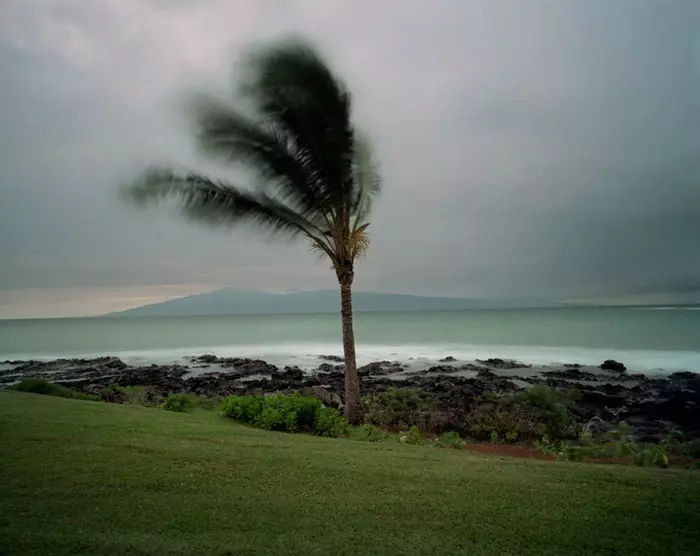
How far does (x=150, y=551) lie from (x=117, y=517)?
620 mm

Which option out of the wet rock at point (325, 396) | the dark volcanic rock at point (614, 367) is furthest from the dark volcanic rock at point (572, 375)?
the wet rock at point (325, 396)

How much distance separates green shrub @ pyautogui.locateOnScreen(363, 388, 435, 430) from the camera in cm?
1077

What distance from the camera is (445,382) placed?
19.2 metres

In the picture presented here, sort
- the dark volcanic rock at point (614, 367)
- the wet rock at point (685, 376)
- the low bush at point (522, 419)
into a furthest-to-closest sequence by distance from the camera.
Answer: the dark volcanic rock at point (614, 367), the wet rock at point (685, 376), the low bush at point (522, 419)

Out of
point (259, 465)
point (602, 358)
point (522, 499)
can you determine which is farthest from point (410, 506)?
point (602, 358)

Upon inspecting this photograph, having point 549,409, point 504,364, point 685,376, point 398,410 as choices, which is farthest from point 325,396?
point 685,376

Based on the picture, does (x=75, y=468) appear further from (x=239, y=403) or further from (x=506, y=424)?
(x=506, y=424)

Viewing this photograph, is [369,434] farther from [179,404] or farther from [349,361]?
[179,404]

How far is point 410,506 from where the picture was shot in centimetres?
354

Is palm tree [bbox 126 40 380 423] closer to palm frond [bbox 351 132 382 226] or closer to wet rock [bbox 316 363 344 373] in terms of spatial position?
palm frond [bbox 351 132 382 226]

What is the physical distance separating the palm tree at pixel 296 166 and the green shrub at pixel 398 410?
69 cm

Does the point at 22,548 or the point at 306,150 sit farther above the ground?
the point at 306,150

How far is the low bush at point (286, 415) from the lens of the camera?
854cm

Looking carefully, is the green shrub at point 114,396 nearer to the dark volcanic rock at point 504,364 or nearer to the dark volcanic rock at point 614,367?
the dark volcanic rock at point 504,364
